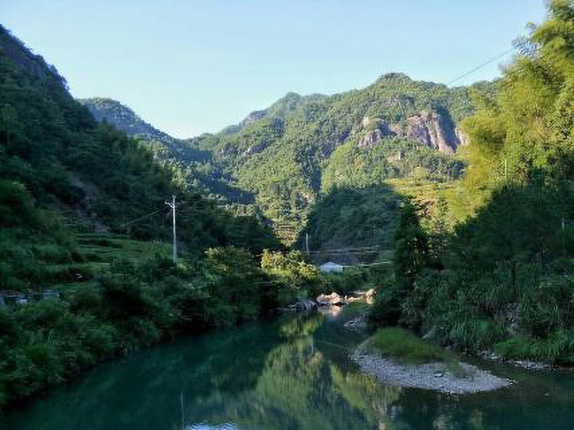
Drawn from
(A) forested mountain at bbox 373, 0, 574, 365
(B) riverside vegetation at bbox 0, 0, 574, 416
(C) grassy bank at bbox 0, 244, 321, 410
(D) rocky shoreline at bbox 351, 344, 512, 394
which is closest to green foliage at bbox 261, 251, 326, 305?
(B) riverside vegetation at bbox 0, 0, 574, 416

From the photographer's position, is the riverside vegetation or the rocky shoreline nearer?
the rocky shoreline

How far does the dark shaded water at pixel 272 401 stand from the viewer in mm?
18156

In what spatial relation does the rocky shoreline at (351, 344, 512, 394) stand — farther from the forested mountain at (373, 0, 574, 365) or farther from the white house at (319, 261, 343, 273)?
the white house at (319, 261, 343, 273)

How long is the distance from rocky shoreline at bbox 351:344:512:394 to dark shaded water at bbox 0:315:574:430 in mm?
618

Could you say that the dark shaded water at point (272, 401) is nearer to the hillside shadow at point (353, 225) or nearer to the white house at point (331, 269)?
the white house at point (331, 269)

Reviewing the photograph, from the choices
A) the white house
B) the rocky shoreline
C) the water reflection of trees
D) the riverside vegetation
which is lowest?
the water reflection of trees

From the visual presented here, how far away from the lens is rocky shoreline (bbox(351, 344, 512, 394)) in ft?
68.6

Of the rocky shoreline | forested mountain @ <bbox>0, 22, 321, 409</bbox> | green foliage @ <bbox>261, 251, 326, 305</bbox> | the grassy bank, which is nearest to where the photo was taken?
the grassy bank

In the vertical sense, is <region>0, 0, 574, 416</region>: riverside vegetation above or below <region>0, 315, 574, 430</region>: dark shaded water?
above

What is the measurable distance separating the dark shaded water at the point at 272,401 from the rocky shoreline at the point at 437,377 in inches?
24.3

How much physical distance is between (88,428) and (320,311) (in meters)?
45.7

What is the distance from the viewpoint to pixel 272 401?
22.3 metres

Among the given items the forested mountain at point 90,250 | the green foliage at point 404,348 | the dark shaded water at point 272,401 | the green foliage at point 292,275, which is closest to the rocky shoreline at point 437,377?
the green foliage at point 404,348

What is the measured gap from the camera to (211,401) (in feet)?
74.7
